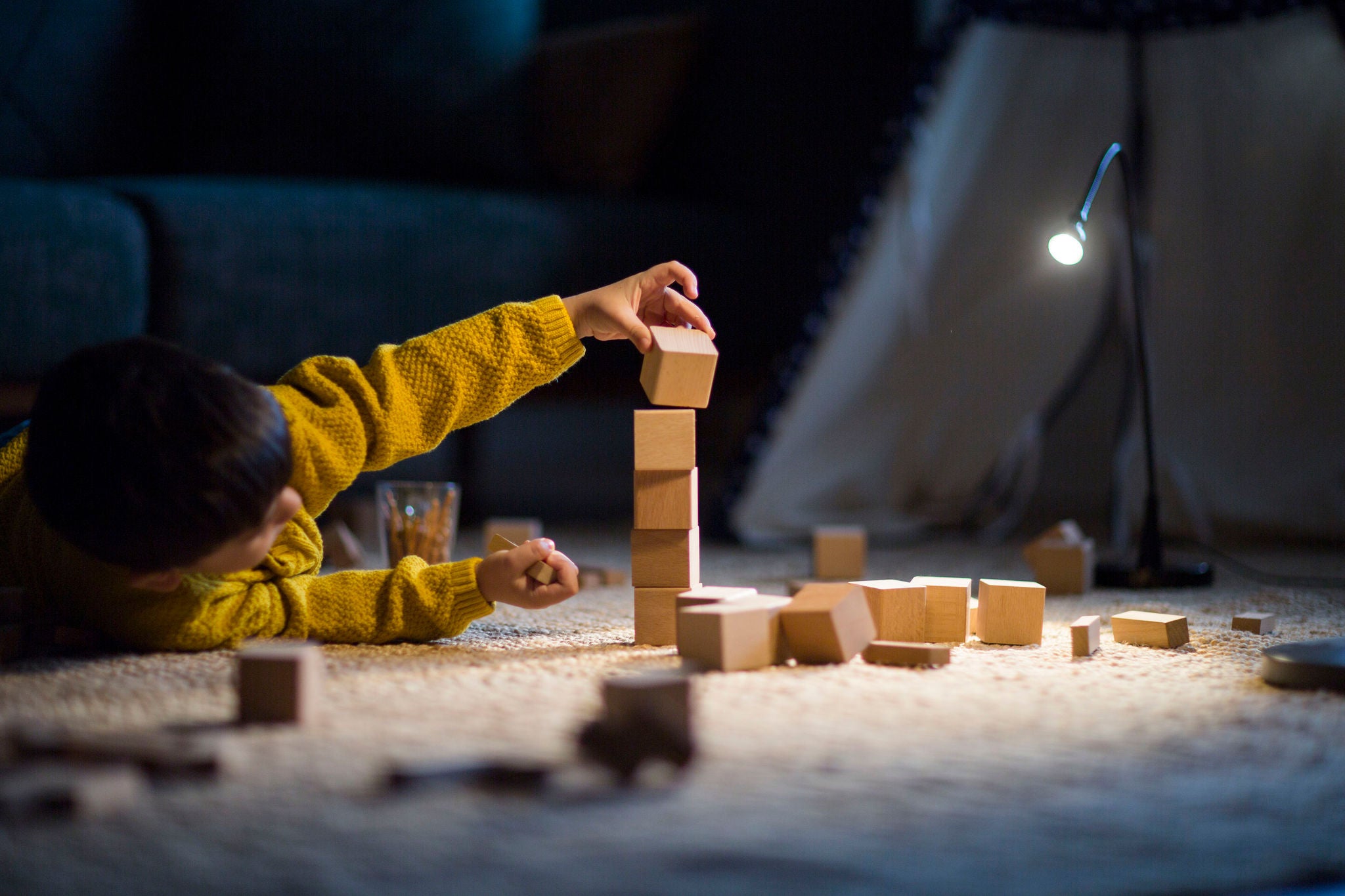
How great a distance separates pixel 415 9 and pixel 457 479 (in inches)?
32.5

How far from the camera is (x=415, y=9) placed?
232cm

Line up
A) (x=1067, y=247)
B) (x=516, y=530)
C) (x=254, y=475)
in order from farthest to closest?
(x=516, y=530)
(x=1067, y=247)
(x=254, y=475)

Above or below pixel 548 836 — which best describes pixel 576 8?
above

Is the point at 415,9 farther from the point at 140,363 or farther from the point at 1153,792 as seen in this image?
the point at 1153,792

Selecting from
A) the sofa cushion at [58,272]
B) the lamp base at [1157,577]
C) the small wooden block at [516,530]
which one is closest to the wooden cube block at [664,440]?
the small wooden block at [516,530]

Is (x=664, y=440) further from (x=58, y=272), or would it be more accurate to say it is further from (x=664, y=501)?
(x=58, y=272)

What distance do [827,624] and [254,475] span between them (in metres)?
0.44

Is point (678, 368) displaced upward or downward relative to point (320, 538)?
upward

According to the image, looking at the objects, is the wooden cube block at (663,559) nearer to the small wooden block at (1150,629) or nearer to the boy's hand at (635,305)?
the boy's hand at (635,305)

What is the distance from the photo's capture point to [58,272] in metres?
1.77

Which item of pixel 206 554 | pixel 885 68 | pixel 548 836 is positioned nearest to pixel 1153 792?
pixel 548 836

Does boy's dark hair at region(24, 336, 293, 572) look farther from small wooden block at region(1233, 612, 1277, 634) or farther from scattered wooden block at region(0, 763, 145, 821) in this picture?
small wooden block at region(1233, 612, 1277, 634)

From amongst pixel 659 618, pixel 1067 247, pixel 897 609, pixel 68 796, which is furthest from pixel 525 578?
pixel 1067 247

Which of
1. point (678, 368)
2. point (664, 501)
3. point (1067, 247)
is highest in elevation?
point (1067, 247)
